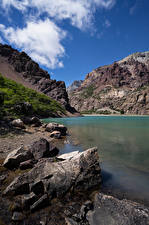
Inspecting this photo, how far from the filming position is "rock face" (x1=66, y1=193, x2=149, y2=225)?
13.2 feet

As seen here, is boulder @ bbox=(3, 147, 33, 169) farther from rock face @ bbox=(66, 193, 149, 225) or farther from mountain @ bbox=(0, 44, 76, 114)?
mountain @ bbox=(0, 44, 76, 114)

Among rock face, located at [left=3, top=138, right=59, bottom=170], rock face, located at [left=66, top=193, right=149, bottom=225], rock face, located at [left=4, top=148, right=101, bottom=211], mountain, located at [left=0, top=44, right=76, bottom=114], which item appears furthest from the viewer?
mountain, located at [left=0, top=44, right=76, bottom=114]

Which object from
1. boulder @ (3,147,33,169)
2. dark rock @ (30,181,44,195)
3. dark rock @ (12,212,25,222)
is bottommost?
dark rock @ (12,212,25,222)

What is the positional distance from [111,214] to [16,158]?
6418mm

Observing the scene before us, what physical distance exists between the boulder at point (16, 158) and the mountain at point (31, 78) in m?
148

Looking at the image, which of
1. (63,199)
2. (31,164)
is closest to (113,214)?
(63,199)

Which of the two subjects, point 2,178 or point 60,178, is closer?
point 60,178

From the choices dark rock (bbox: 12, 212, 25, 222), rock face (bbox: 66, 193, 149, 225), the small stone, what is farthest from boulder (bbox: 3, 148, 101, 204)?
the small stone

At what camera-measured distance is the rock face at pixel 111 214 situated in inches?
159

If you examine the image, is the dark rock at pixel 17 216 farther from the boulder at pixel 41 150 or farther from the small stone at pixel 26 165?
→ the boulder at pixel 41 150

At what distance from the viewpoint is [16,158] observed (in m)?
8.25

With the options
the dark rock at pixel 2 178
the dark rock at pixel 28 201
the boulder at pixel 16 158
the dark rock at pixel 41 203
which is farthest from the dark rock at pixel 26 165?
the dark rock at pixel 41 203

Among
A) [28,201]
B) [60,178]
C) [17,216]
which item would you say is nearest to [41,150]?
[60,178]

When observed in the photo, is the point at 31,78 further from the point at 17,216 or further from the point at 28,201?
the point at 17,216
